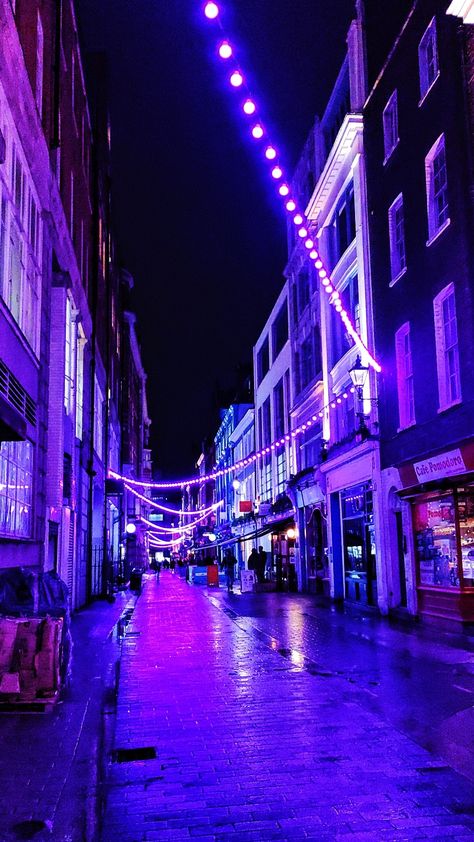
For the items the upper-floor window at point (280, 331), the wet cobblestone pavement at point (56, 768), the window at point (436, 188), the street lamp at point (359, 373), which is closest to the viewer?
the wet cobblestone pavement at point (56, 768)

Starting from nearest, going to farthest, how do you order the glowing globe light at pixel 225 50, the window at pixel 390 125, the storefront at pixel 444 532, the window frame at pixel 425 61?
the glowing globe light at pixel 225 50, the storefront at pixel 444 532, the window frame at pixel 425 61, the window at pixel 390 125

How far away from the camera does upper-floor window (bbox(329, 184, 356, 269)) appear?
1029 inches

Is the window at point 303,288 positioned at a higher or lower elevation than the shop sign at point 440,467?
higher

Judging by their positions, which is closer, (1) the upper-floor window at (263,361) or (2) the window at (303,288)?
(2) the window at (303,288)

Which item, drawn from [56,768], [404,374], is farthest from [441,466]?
[56,768]

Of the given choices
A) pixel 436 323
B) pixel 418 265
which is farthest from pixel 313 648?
pixel 418 265

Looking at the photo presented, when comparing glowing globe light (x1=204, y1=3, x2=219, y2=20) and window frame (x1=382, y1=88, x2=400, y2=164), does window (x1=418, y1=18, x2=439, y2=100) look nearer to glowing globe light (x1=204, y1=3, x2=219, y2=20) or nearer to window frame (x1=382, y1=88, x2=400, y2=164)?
window frame (x1=382, y1=88, x2=400, y2=164)

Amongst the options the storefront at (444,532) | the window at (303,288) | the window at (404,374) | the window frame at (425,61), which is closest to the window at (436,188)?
the window frame at (425,61)

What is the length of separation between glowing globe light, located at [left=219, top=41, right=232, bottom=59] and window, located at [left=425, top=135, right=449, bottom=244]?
9.19m

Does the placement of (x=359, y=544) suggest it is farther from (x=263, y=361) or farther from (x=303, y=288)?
(x=263, y=361)

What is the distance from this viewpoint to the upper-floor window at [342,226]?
2614 centimetres

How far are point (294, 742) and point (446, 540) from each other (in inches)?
427

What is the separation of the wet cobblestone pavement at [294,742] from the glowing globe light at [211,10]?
7.69 meters

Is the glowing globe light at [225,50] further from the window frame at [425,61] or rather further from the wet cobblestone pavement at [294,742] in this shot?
the window frame at [425,61]
